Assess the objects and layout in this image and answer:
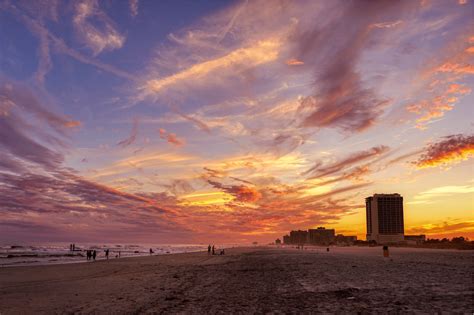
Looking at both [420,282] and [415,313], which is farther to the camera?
[420,282]

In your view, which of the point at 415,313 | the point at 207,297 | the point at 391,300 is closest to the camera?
the point at 415,313

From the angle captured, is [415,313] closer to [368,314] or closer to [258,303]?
[368,314]

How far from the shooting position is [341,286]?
679 inches

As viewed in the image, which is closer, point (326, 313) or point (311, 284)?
point (326, 313)

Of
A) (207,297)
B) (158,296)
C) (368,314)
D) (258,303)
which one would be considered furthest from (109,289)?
(368,314)

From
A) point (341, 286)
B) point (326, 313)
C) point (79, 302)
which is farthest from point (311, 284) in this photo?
point (79, 302)

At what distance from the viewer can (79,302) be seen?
1703cm

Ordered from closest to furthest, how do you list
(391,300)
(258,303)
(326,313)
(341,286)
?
(326,313)
(391,300)
(258,303)
(341,286)

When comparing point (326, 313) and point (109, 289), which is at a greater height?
point (326, 313)

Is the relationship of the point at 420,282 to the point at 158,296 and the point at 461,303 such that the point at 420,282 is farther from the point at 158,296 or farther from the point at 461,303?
the point at 158,296

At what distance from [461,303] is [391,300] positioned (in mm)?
2229

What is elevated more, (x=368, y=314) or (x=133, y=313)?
(x=368, y=314)

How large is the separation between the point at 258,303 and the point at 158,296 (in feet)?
18.8

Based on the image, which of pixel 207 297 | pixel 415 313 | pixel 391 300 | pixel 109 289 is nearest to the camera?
pixel 415 313
